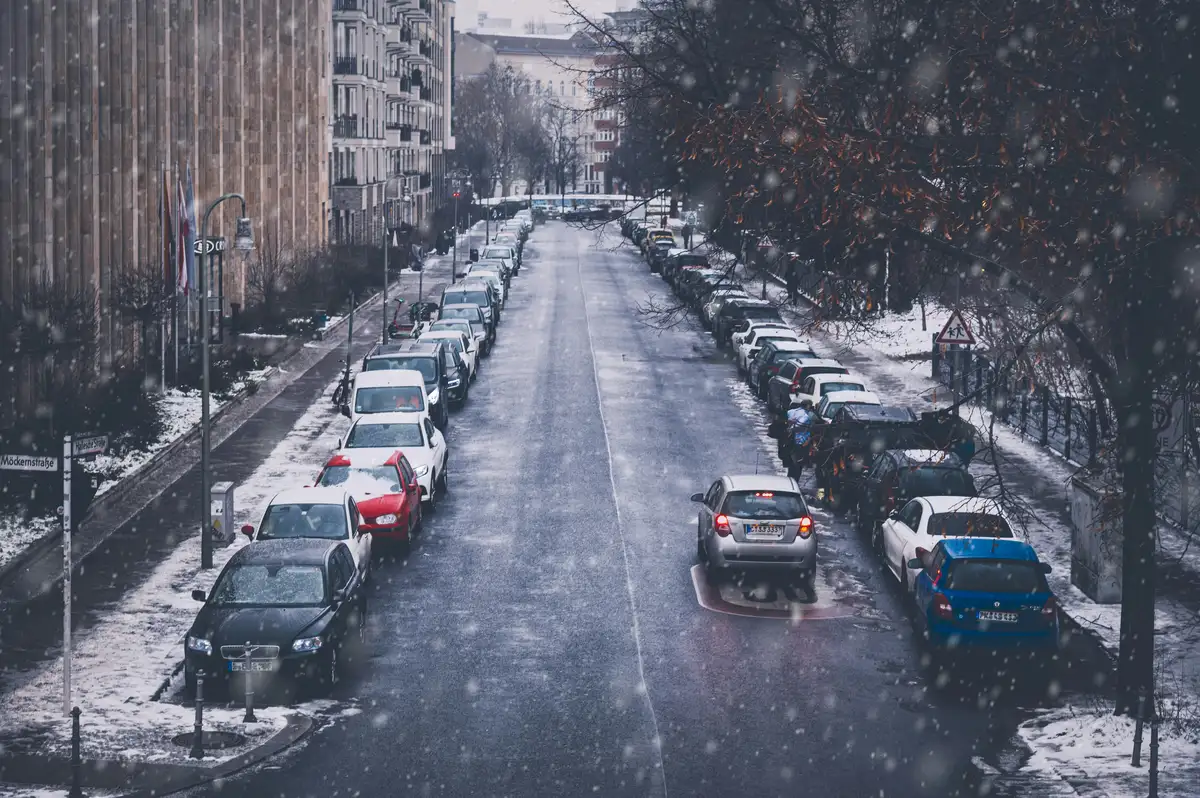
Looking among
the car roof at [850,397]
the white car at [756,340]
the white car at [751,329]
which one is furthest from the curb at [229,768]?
the white car at [751,329]

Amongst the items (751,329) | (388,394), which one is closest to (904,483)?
(388,394)

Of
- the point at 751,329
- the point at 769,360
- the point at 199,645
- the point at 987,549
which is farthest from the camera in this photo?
the point at 751,329

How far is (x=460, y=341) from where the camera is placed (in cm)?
4372

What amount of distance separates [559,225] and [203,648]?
122204 mm

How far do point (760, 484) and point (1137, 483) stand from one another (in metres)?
7.66

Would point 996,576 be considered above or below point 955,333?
below

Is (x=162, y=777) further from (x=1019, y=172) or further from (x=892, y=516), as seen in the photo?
(x=892, y=516)

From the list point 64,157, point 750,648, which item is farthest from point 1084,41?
point 64,157

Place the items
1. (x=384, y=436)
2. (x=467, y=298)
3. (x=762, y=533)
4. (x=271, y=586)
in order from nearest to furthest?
1. (x=271, y=586)
2. (x=762, y=533)
3. (x=384, y=436)
4. (x=467, y=298)

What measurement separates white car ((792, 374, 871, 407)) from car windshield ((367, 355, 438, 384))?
26.9 feet

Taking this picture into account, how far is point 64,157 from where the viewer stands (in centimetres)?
3531

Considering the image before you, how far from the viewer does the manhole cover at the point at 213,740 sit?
54.1 ft

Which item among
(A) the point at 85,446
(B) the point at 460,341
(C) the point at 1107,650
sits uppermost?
(A) the point at 85,446

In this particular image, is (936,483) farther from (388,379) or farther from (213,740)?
(388,379)
